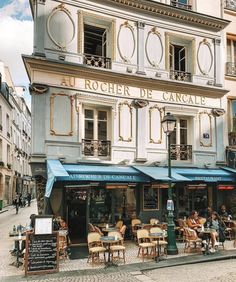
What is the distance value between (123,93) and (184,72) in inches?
134

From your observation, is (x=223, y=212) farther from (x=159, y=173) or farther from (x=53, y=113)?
(x=53, y=113)

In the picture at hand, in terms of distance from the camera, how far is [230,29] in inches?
663

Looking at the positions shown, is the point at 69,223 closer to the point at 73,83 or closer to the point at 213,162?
the point at 73,83

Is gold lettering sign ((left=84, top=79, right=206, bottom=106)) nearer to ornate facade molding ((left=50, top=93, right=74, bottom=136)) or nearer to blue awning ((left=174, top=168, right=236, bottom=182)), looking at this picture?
ornate facade molding ((left=50, top=93, right=74, bottom=136))

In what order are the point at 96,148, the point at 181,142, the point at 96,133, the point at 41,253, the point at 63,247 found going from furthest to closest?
the point at 181,142
the point at 96,133
the point at 96,148
the point at 63,247
the point at 41,253

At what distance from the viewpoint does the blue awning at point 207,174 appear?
44.4 ft

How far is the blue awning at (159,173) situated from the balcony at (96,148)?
1.35m

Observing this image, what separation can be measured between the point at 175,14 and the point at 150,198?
8258mm

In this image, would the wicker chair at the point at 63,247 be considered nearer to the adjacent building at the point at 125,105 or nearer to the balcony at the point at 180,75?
the adjacent building at the point at 125,105

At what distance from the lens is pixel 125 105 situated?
13664 mm

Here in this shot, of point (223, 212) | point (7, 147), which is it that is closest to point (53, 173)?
point (223, 212)

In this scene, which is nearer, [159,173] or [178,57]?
[159,173]

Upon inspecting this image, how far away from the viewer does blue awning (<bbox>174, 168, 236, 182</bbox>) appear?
13.5 m

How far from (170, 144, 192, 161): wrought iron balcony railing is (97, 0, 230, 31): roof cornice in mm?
5755
